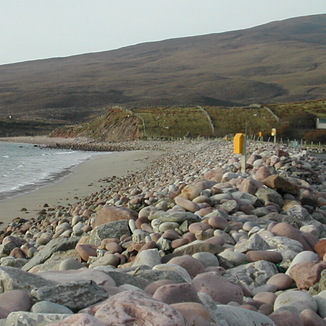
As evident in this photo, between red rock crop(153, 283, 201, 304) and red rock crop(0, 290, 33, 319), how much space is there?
2.26ft

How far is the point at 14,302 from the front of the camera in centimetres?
288

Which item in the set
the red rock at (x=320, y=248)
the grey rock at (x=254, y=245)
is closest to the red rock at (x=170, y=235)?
the grey rock at (x=254, y=245)

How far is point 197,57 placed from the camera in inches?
7569

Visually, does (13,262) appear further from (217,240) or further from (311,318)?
(311,318)

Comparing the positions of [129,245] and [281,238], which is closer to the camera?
[281,238]

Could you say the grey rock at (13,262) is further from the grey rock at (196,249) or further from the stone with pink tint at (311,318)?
the stone with pink tint at (311,318)

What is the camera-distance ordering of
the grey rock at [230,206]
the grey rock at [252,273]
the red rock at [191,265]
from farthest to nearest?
the grey rock at [230,206], the grey rock at [252,273], the red rock at [191,265]

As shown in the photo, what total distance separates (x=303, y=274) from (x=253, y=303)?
2.27 feet

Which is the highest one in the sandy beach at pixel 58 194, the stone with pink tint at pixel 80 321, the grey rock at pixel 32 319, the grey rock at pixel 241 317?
the stone with pink tint at pixel 80 321

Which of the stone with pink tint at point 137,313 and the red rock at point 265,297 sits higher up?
the stone with pink tint at point 137,313

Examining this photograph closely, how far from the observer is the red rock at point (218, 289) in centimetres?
344

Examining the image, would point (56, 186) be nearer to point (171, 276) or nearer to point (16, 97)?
point (171, 276)

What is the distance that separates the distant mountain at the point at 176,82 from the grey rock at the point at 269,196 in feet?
327

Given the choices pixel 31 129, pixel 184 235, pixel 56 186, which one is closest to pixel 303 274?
pixel 184 235
